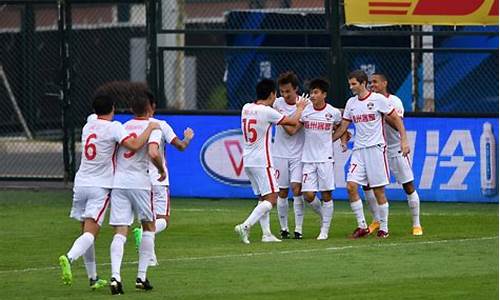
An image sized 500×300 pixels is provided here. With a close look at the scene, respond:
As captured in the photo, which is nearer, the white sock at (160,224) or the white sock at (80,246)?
the white sock at (80,246)

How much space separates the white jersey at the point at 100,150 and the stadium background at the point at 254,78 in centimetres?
871

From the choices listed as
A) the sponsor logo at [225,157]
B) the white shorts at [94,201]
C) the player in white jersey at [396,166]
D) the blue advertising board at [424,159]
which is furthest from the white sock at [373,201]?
the white shorts at [94,201]

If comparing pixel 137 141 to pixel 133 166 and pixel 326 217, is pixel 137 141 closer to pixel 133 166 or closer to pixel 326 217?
pixel 133 166

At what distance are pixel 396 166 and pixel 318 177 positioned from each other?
3.54 feet

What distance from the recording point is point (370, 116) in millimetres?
18094

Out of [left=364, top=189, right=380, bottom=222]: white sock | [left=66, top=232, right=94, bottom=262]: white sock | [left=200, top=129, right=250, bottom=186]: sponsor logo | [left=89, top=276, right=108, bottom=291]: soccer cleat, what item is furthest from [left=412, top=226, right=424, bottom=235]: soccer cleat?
[left=66, top=232, right=94, bottom=262]: white sock

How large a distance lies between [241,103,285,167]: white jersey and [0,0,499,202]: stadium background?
16.2 ft

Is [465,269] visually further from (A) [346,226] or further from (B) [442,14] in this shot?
(B) [442,14]

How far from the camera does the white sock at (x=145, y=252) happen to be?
13.7 metres

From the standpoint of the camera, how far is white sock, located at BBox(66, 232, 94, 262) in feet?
44.4

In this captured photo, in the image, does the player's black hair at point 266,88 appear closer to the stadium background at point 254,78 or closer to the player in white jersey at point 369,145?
the player in white jersey at point 369,145

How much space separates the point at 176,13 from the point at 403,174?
10.3m

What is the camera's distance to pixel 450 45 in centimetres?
2616

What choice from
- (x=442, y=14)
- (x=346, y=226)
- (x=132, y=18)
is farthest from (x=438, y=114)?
(x=132, y=18)
